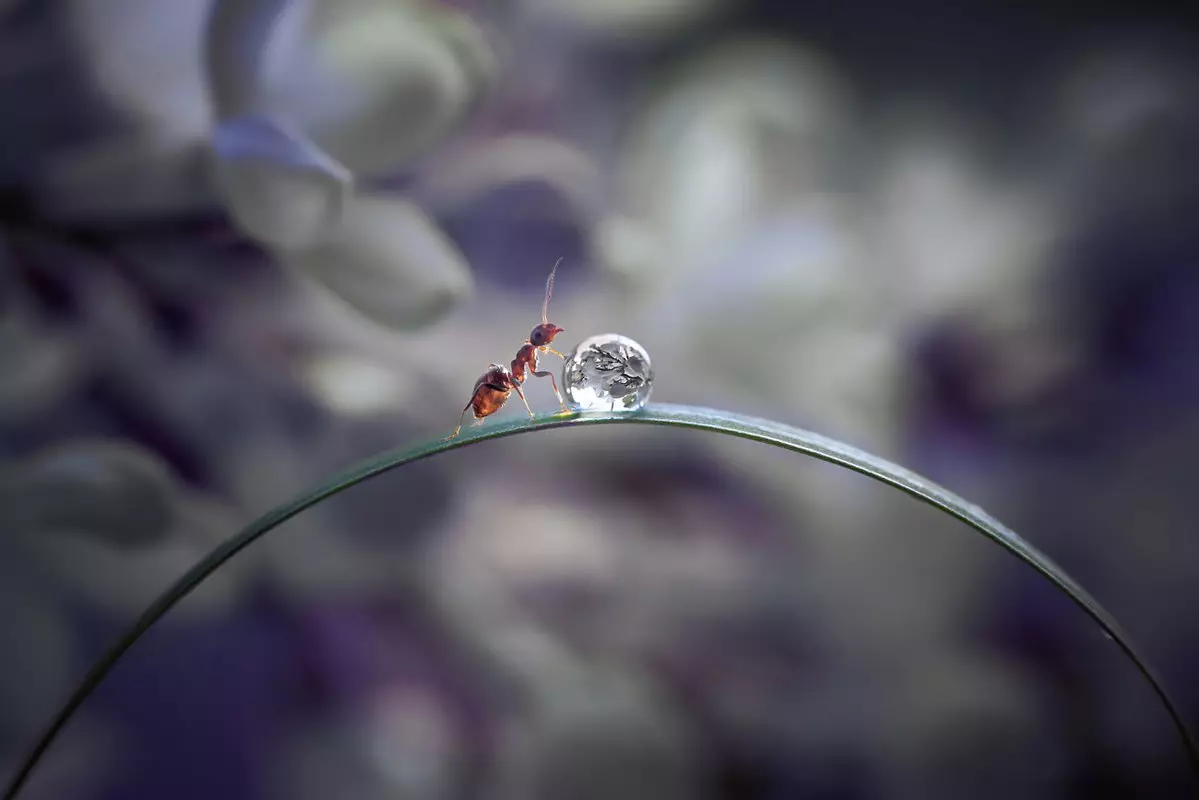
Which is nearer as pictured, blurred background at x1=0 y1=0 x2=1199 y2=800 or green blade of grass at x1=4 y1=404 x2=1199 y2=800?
green blade of grass at x1=4 y1=404 x2=1199 y2=800

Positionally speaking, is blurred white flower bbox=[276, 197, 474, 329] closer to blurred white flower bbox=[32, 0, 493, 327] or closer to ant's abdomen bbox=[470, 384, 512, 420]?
blurred white flower bbox=[32, 0, 493, 327]

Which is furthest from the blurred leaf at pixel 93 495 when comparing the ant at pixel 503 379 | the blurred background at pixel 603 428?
the ant at pixel 503 379

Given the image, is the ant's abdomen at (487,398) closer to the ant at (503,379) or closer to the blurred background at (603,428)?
the ant at (503,379)

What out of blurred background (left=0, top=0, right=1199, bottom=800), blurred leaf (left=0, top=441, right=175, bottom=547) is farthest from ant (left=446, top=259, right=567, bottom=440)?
blurred leaf (left=0, top=441, right=175, bottom=547)

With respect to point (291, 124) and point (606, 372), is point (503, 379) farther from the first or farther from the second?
point (291, 124)

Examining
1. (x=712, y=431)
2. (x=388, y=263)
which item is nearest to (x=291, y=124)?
(x=388, y=263)
